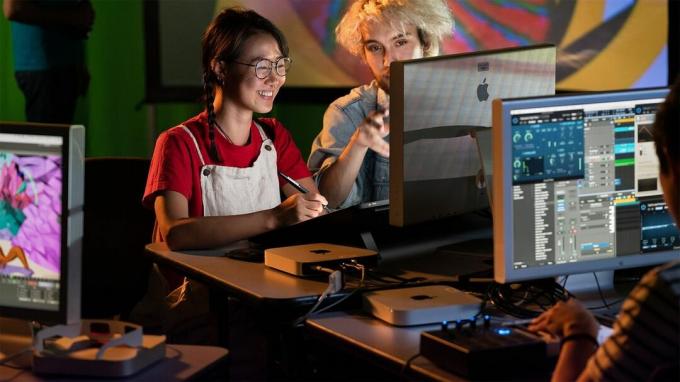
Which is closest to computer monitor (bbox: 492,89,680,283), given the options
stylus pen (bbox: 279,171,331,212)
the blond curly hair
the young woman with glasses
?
the young woman with glasses

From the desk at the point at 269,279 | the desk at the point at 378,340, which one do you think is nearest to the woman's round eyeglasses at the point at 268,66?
the desk at the point at 269,279

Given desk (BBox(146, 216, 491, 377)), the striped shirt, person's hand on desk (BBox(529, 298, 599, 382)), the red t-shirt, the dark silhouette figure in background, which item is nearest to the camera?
the striped shirt

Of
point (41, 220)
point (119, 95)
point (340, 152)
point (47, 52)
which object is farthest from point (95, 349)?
point (119, 95)

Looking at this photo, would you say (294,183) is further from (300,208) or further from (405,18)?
(405,18)

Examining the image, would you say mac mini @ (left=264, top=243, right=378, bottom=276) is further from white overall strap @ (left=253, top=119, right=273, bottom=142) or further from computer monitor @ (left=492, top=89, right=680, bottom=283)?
white overall strap @ (left=253, top=119, right=273, bottom=142)

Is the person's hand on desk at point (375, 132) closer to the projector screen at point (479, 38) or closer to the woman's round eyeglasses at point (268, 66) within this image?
the woman's round eyeglasses at point (268, 66)

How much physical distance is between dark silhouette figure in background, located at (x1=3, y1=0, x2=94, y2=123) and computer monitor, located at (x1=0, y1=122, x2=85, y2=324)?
2.98 meters

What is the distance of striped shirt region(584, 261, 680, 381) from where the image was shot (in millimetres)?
1568

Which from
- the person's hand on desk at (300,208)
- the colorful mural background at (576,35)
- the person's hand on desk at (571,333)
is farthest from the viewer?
the colorful mural background at (576,35)

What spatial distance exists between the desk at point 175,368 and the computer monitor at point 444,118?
0.55 metres

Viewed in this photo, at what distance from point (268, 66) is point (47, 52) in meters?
2.18

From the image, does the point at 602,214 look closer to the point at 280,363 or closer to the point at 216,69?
the point at 280,363

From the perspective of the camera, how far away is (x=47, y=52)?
4852 mm

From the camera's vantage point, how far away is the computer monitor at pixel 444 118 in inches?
89.9
